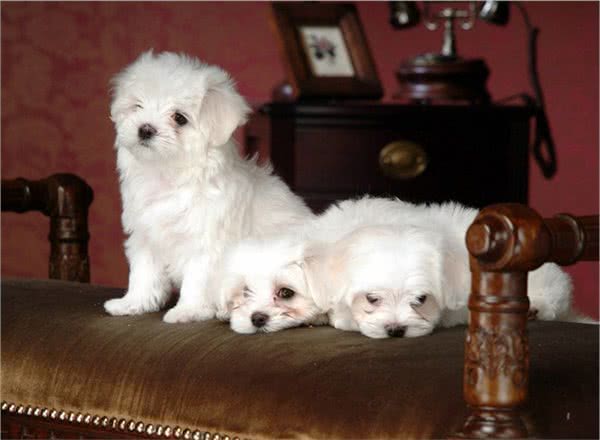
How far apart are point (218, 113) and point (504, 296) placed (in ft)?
3.45

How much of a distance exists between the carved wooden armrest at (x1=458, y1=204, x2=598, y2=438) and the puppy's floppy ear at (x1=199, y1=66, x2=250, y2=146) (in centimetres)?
98

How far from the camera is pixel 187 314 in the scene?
2703mm

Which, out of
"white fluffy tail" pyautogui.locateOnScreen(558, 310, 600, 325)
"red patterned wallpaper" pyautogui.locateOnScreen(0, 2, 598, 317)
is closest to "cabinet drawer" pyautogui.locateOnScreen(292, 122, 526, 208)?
"white fluffy tail" pyautogui.locateOnScreen(558, 310, 600, 325)

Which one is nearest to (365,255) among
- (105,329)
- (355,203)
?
(355,203)

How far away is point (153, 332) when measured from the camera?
260 centimetres

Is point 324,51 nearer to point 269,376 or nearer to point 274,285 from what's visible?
point 274,285

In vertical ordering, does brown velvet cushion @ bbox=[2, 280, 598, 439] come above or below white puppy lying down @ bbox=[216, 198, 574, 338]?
below

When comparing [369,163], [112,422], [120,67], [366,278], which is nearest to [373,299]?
[366,278]

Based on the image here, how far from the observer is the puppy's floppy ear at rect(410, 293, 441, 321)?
96.3 inches

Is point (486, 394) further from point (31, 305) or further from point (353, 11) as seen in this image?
point (353, 11)

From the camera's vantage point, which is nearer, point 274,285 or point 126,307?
point 274,285

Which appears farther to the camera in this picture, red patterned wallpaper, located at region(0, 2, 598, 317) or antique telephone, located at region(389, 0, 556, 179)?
red patterned wallpaper, located at region(0, 2, 598, 317)

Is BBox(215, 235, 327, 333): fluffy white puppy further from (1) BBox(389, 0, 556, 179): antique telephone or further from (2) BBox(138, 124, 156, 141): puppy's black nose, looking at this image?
(1) BBox(389, 0, 556, 179): antique telephone

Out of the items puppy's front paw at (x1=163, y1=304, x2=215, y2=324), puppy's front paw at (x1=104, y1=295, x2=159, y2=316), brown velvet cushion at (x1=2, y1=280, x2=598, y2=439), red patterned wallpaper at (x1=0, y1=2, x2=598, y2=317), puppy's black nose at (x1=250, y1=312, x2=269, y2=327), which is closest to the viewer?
brown velvet cushion at (x1=2, y1=280, x2=598, y2=439)
